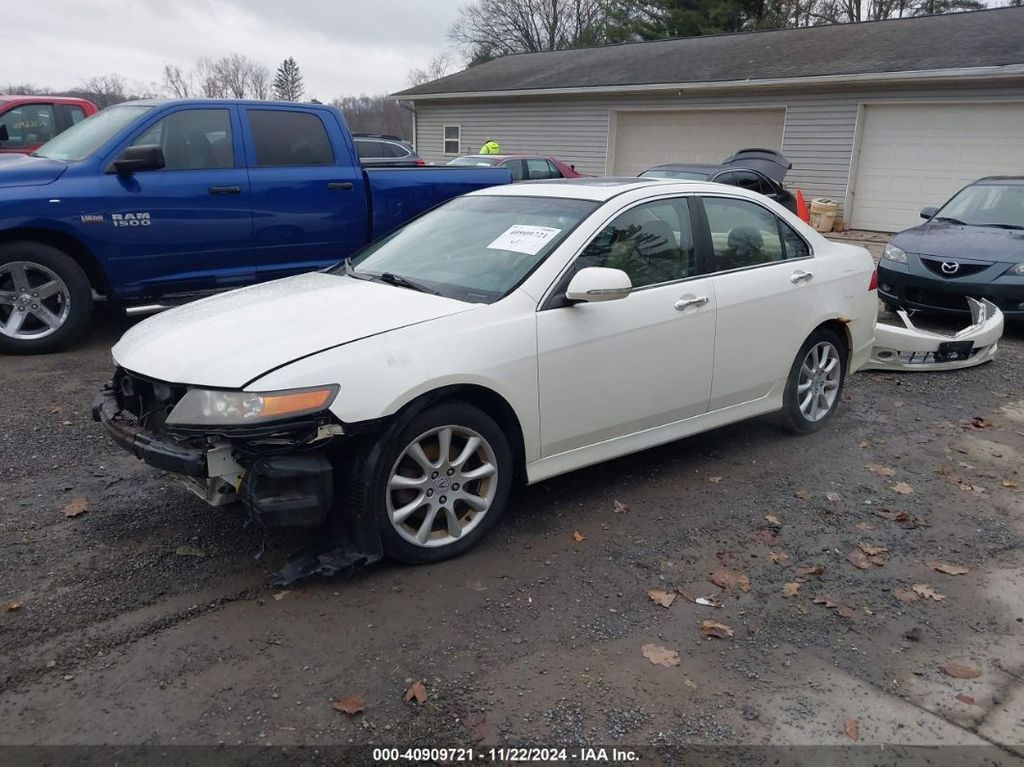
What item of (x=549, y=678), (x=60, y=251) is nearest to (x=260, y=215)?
(x=60, y=251)

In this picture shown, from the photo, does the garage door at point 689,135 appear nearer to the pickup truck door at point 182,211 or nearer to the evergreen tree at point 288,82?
the pickup truck door at point 182,211

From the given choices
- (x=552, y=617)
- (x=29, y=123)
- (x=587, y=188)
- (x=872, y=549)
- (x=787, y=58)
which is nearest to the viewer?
(x=552, y=617)

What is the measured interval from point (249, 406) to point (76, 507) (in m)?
1.55

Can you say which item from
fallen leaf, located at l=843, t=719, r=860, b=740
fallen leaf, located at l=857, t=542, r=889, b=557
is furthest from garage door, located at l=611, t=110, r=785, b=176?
fallen leaf, located at l=843, t=719, r=860, b=740

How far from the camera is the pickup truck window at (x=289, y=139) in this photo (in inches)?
282

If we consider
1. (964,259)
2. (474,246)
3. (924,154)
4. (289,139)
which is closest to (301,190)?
(289,139)

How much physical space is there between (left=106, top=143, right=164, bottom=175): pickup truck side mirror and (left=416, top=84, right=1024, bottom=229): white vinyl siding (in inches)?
590

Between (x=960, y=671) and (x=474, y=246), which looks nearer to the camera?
(x=960, y=671)

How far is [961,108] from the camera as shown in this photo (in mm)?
15805

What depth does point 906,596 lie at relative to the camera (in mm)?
3590

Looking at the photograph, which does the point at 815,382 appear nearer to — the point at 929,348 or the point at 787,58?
the point at 929,348

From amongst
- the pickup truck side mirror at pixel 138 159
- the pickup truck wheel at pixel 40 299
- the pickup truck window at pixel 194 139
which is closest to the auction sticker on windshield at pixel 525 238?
the pickup truck side mirror at pixel 138 159

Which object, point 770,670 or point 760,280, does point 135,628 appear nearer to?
point 770,670

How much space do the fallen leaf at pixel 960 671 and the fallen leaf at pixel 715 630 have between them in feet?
2.57
